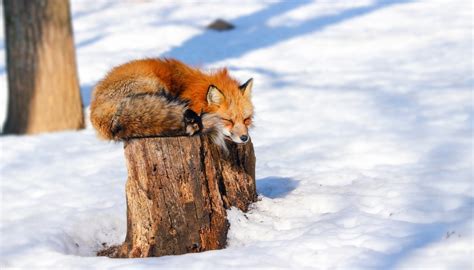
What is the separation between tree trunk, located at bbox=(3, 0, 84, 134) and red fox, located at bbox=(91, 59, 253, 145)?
3630 millimetres

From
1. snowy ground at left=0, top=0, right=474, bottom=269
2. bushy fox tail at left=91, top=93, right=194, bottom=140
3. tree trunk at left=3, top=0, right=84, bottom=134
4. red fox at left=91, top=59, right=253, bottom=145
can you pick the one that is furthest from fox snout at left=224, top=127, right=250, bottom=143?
tree trunk at left=3, top=0, right=84, bottom=134

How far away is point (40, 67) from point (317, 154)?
3803mm

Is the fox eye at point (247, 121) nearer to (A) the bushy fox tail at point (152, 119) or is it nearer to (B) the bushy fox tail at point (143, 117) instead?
(A) the bushy fox tail at point (152, 119)

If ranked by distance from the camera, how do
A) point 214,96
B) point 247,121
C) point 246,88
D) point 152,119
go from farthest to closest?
point 246,88
point 247,121
point 214,96
point 152,119

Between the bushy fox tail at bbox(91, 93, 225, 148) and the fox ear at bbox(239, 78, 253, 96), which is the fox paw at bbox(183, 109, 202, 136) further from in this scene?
the fox ear at bbox(239, 78, 253, 96)

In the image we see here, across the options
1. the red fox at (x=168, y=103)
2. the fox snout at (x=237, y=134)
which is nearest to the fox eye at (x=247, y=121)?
the red fox at (x=168, y=103)

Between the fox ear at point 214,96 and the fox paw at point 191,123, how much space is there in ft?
0.78

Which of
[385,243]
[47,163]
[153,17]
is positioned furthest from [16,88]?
[153,17]

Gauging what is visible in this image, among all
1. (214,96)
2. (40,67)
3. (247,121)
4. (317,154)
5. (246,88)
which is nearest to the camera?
(214,96)

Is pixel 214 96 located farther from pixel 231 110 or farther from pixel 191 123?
pixel 191 123

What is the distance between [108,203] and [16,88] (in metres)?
3.39

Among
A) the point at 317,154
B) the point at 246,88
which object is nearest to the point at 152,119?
the point at 246,88

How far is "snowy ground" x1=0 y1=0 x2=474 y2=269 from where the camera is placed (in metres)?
3.97

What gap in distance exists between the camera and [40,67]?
810 centimetres
